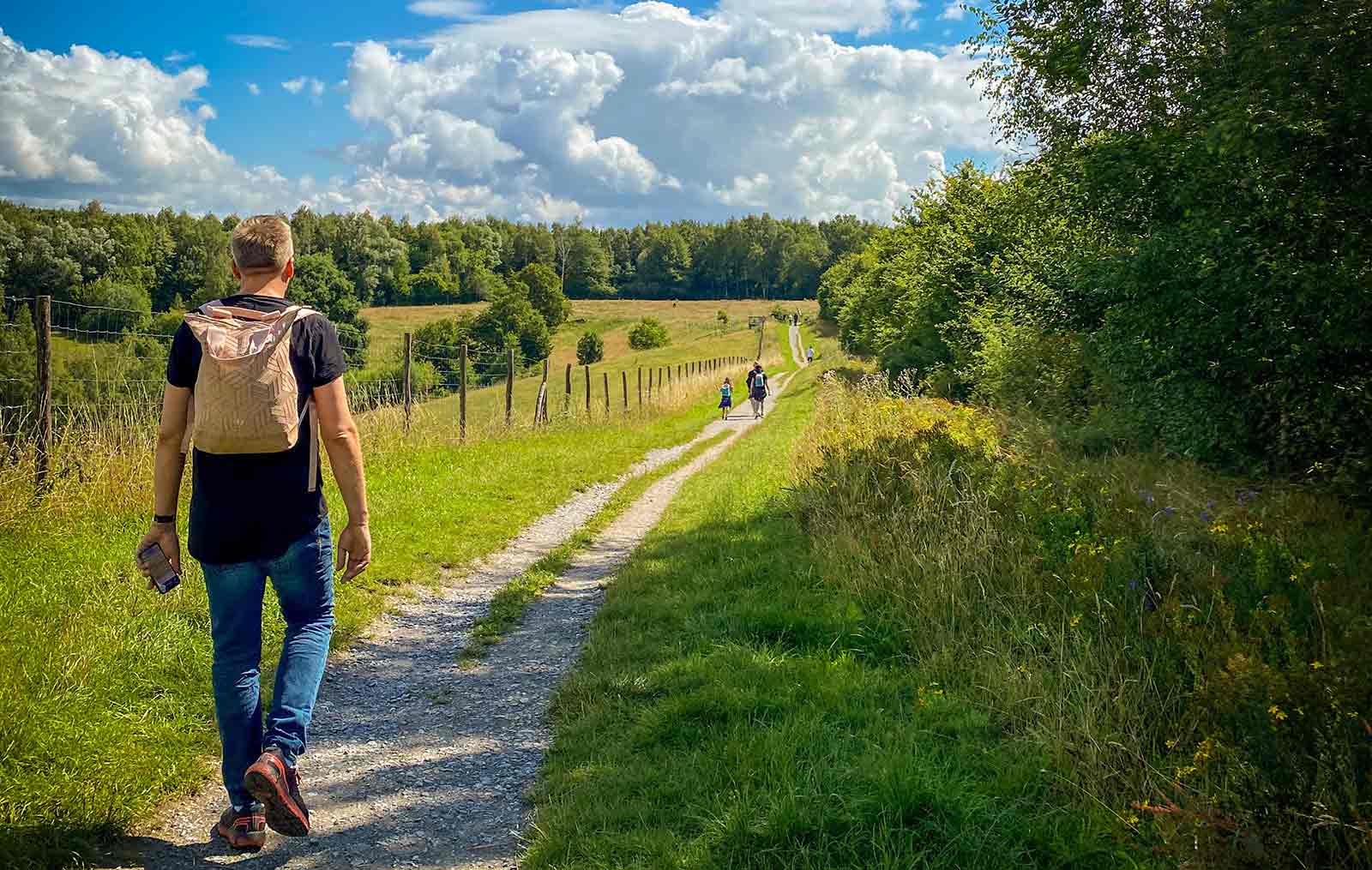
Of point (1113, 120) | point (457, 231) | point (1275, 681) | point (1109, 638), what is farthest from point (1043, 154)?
point (457, 231)

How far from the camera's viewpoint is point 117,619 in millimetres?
5688

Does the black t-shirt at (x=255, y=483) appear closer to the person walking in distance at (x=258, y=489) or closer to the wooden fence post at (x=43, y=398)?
the person walking in distance at (x=258, y=489)

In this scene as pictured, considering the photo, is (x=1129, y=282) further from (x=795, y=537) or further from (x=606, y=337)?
(x=606, y=337)

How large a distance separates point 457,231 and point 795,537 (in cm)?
13309

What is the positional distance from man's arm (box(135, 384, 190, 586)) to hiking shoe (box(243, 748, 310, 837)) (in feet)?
2.99

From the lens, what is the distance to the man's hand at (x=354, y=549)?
3816 mm

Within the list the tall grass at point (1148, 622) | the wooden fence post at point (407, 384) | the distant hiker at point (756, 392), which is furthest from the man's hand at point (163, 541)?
the distant hiker at point (756, 392)

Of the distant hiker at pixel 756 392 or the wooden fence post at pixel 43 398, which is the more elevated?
the wooden fence post at pixel 43 398

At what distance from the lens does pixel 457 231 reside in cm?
13350

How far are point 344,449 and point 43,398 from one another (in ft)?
23.3

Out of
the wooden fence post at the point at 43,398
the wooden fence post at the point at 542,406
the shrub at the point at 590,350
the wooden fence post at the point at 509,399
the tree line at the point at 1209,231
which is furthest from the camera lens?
the shrub at the point at 590,350

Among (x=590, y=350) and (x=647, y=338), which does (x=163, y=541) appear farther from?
(x=647, y=338)

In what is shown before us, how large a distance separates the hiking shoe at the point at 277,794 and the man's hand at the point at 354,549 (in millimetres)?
752

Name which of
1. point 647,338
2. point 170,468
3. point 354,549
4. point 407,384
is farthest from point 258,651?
point 647,338
